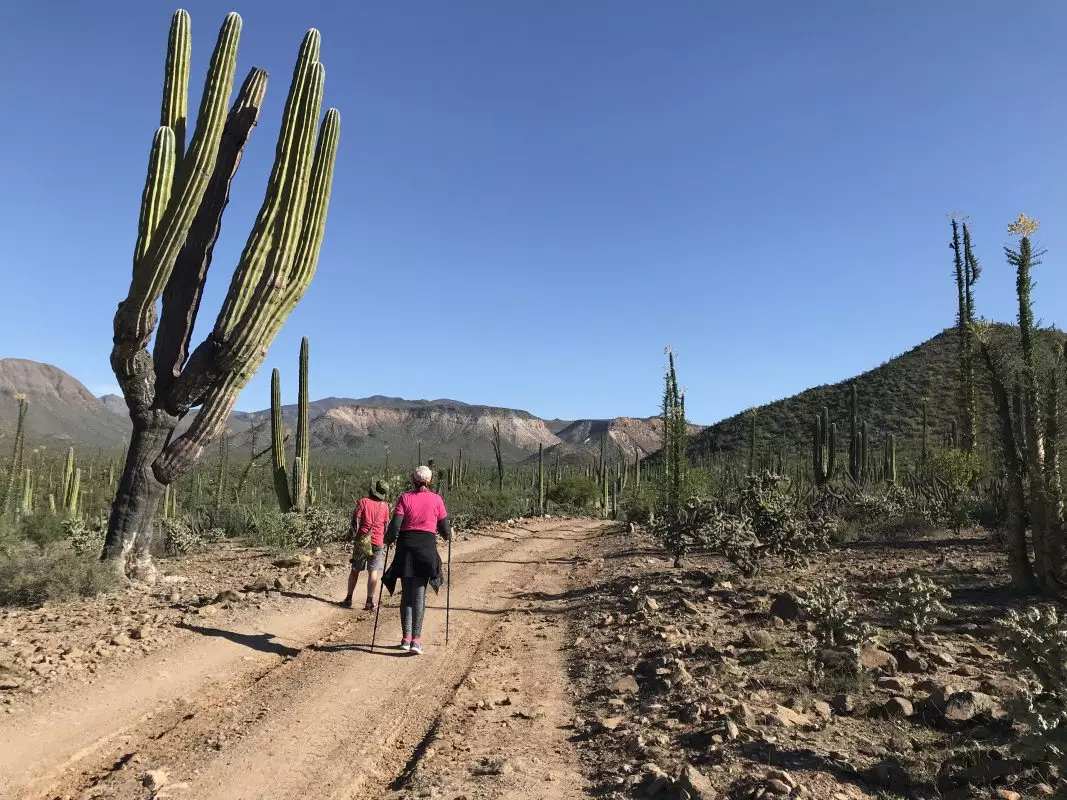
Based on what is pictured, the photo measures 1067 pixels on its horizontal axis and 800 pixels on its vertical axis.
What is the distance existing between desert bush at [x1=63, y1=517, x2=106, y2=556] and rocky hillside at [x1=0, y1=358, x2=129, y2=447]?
283 ft

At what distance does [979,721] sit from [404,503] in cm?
461

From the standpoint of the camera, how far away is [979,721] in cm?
412

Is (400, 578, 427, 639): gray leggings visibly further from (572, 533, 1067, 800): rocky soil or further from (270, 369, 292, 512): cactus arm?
(270, 369, 292, 512): cactus arm

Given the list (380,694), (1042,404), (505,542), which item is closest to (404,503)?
(380,694)

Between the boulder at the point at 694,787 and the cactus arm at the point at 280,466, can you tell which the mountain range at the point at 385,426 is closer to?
the cactus arm at the point at 280,466

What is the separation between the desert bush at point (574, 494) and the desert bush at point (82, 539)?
816 inches

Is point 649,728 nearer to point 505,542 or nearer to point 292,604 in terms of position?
point 292,604

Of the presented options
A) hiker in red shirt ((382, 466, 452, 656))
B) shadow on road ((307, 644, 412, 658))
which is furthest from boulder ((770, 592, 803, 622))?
shadow on road ((307, 644, 412, 658))

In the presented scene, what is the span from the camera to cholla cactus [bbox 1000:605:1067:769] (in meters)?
3.32

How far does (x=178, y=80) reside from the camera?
31.8ft

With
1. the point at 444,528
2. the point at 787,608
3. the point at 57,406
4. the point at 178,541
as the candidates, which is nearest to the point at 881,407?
the point at 787,608

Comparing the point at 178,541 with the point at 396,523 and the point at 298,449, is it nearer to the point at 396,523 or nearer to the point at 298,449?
the point at 298,449

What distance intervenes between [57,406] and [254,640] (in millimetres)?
143891

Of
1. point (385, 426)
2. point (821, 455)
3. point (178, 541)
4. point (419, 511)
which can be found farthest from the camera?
point (385, 426)
